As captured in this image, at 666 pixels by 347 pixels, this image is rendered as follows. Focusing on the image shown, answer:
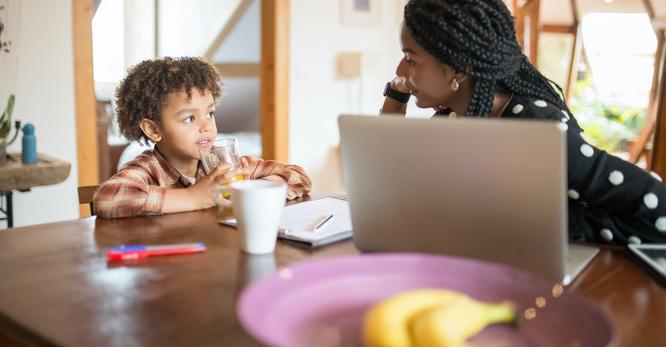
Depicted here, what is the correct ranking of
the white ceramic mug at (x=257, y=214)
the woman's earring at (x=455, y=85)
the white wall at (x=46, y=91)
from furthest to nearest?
the white wall at (x=46, y=91), the woman's earring at (x=455, y=85), the white ceramic mug at (x=257, y=214)

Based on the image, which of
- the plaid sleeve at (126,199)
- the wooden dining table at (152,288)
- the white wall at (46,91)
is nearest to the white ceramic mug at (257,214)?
the wooden dining table at (152,288)

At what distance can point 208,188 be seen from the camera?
1294 mm

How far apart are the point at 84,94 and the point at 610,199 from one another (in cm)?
259

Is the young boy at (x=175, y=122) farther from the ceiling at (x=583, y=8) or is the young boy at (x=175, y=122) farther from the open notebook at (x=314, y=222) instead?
the ceiling at (x=583, y=8)

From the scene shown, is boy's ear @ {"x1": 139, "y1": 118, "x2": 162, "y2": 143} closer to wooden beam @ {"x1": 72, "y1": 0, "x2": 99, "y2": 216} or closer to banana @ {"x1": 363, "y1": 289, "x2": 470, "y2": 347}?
banana @ {"x1": 363, "y1": 289, "x2": 470, "y2": 347}

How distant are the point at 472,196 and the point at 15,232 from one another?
78cm

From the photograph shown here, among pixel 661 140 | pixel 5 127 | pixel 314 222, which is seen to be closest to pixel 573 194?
pixel 314 222

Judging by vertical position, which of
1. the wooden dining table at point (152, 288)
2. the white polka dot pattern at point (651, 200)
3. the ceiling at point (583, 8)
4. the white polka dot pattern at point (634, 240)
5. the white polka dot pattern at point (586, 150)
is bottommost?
the wooden dining table at point (152, 288)

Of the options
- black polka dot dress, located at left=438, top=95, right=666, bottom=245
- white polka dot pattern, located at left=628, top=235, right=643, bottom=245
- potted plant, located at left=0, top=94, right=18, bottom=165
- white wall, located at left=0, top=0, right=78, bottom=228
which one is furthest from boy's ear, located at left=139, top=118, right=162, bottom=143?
white wall, located at left=0, top=0, right=78, bottom=228

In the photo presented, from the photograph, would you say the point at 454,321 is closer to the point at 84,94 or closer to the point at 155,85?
the point at 155,85

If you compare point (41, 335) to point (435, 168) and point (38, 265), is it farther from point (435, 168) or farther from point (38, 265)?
point (435, 168)

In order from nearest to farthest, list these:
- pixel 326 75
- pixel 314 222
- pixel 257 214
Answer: pixel 257 214, pixel 314 222, pixel 326 75

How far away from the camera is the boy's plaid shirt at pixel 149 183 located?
4.12 ft

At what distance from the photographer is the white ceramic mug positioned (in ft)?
3.10
